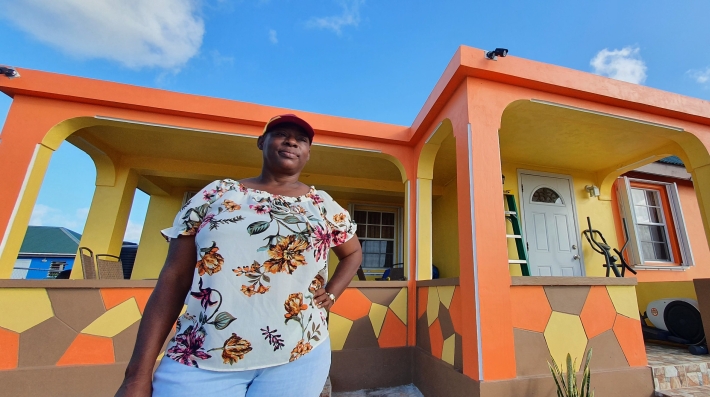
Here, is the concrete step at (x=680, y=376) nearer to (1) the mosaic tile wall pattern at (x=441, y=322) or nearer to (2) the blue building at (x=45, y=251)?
(1) the mosaic tile wall pattern at (x=441, y=322)

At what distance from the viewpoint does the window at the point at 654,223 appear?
4691 mm

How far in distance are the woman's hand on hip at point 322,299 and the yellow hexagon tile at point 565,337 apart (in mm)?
2313

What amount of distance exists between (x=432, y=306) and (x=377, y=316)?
2.14 feet

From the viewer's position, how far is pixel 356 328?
327 cm

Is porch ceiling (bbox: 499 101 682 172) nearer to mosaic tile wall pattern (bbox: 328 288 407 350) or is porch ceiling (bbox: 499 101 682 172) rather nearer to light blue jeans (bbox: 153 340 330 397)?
mosaic tile wall pattern (bbox: 328 288 407 350)

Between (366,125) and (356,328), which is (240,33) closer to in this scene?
(366,125)

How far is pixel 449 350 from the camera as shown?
104 inches

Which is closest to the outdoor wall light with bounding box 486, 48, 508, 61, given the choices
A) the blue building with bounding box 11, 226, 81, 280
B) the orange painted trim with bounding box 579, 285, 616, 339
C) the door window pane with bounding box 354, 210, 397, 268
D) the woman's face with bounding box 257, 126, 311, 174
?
the orange painted trim with bounding box 579, 285, 616, 339

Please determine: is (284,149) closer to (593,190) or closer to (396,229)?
(396,229)

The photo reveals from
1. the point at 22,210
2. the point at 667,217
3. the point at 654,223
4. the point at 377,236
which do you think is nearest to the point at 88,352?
the point at 22,210

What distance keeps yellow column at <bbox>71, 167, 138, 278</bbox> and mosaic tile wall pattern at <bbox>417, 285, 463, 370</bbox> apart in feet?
14.9

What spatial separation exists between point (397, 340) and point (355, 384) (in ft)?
2.10

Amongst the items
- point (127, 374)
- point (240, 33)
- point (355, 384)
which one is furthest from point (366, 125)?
point (240, 33)

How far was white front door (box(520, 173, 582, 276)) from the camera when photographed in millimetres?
4449
